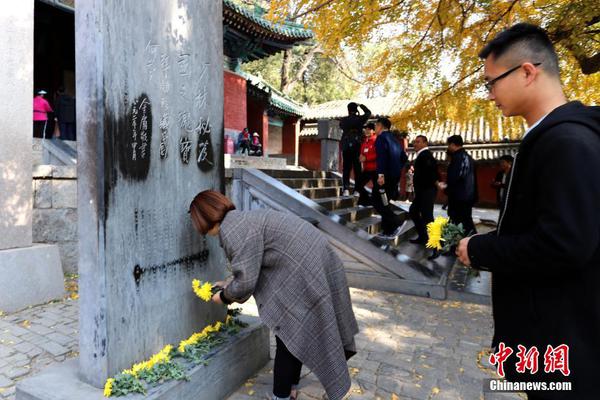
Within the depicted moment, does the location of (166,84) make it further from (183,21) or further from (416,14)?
(416,14)

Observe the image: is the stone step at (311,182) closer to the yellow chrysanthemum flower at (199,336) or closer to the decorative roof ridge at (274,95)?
the yellow chrysanthemum flower at (199,336)

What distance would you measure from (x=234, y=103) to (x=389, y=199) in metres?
7.89

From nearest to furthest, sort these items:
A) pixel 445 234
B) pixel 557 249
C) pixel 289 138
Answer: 1. pixel 557 249
2. pixel 445 234
3. pixel 289 138

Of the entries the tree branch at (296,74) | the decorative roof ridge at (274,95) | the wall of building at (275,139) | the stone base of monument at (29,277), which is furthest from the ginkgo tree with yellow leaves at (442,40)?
the tree branch at (296,74)

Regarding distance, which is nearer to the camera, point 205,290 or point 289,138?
point 205,290

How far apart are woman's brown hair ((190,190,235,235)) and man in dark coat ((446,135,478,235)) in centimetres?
455

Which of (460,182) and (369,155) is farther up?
(369,155)

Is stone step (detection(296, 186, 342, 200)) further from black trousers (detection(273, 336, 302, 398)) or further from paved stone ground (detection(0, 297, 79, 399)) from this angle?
black trousers (detection(273, 336, 302, 398))

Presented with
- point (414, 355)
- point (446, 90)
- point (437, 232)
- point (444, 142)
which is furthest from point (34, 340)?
point (444, 142)

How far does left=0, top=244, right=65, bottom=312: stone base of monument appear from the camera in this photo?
4.08m

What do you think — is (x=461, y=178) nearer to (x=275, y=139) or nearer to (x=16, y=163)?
(x=16, y=163)

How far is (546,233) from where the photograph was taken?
110cm

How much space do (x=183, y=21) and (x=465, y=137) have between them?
701 inches

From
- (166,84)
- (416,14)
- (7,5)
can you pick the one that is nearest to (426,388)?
(166,84)
